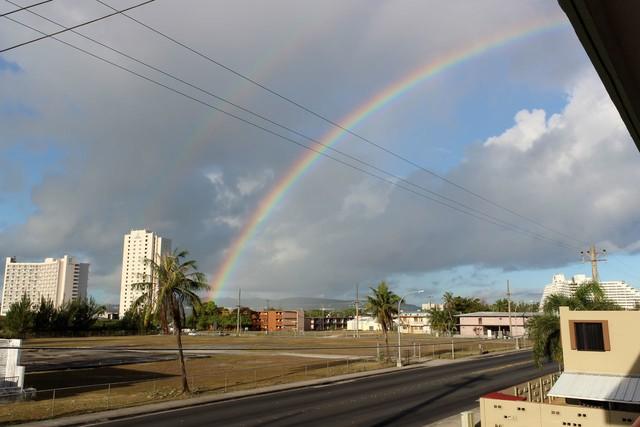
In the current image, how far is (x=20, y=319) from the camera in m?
110

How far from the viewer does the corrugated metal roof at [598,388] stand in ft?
72.2

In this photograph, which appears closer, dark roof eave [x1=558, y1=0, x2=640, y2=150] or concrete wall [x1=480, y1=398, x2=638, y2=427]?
dark roof eave [x1=558, y1=0, x2=640, y2=150]

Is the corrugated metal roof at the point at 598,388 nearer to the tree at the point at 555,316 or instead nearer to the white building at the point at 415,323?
the tree at the point at 555,316

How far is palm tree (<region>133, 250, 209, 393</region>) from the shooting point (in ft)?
102

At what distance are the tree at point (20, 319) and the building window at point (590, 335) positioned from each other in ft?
378

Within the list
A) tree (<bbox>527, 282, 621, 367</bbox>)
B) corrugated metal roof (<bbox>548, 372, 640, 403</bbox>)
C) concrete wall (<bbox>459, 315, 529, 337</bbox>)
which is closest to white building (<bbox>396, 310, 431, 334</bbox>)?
concrete wall (<bbox>459, 315, 529, 337</bbox>)

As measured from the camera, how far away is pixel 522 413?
19.7 meters

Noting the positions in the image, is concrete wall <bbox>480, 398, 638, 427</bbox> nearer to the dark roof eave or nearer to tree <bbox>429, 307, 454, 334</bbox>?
the dark roof eave

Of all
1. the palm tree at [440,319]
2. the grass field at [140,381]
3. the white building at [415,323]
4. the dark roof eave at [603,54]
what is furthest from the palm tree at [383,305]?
the white building at [415,323]

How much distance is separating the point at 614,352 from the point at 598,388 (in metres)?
2.82

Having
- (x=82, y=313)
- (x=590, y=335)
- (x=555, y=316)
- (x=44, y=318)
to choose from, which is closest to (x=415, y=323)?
(x=82, y=313)

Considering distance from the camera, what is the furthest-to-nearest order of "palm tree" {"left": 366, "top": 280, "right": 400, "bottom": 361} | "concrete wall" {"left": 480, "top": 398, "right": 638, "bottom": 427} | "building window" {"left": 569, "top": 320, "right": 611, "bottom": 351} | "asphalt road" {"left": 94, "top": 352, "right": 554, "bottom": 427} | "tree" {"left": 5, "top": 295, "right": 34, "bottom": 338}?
1. "tree" {"left": 5, "top": 295, "right": 34, "bottom": 338}
2. "palm tree" {"left": 366, "top": 280, "right": 400, "bottom": 361}
3. "building window" {"left": 569, "top": 320, "right": 611, "bottom": 351}
4. "asphalt road" {"left": 94, "top": 352, "right": 554, "bottom": 427}
5. "concrete wall" {"left": 480, "top": 398, "right": 638, "bottom": 427}

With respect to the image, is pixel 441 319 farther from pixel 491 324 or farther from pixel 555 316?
pixel 555 316

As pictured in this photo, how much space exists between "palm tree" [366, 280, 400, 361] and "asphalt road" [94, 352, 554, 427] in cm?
1514
